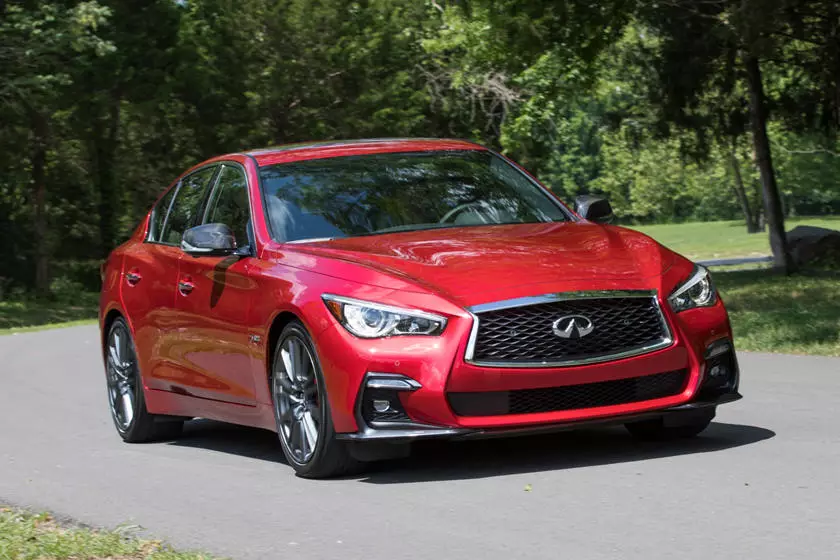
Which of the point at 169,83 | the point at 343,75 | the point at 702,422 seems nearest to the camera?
the point at 702,422

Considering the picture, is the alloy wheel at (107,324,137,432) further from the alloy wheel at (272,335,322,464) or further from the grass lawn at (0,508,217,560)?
the grass lawn at (0,508,217,560)

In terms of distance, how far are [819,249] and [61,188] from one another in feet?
101

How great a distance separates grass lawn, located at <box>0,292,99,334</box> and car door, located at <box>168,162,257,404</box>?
2937cm

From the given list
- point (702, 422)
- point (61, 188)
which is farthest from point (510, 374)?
point (61, 188)

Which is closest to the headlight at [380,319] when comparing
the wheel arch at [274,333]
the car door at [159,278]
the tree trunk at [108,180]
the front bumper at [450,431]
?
the front bumper at [450,431]

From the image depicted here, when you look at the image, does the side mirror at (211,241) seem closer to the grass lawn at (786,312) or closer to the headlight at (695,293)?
the headlight at (695,293)

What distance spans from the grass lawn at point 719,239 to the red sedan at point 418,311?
43884 millimetres

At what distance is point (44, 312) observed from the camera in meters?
43.3

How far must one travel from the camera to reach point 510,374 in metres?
7.33

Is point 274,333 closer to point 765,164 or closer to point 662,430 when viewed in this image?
point 662,430

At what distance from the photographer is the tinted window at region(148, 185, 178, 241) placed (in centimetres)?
1057

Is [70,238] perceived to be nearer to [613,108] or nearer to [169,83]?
[169,83]

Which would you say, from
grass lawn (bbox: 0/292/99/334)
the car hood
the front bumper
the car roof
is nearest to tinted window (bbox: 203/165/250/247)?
the car roof

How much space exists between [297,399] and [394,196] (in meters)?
1.40
